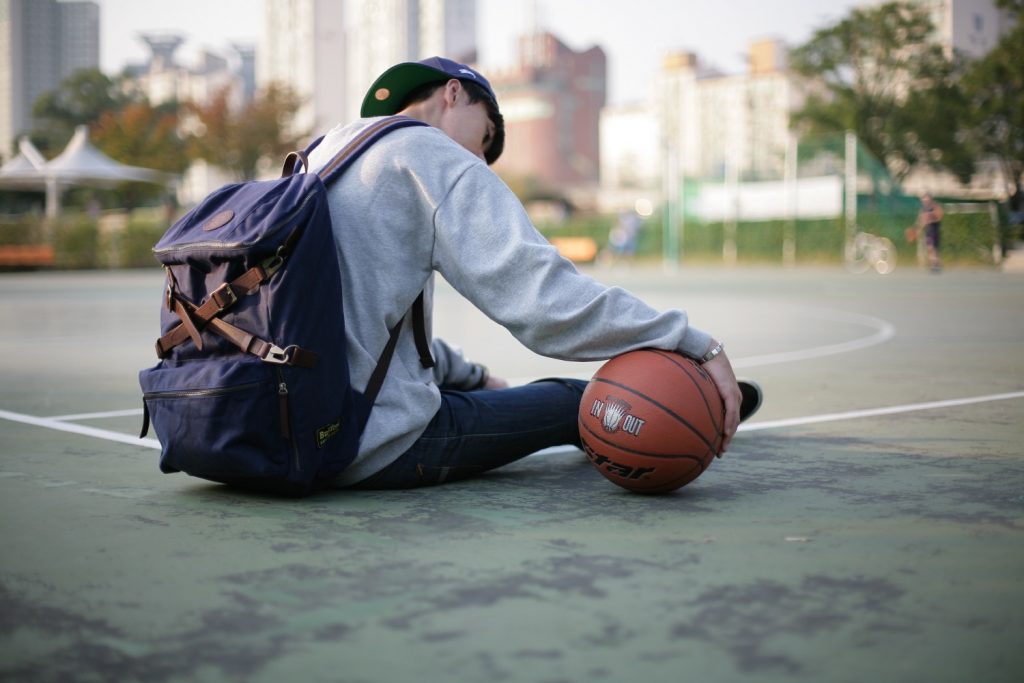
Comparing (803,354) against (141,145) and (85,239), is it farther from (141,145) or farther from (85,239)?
(141,145)

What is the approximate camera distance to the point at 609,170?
490 ft

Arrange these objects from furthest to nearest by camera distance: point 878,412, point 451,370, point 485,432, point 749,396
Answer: point 878,412, point 451,370, point 749,396, point 485,432

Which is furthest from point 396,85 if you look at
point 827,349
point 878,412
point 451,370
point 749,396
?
point 827,349

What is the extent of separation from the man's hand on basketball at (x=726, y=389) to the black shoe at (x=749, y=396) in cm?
72

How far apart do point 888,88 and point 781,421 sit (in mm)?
53723

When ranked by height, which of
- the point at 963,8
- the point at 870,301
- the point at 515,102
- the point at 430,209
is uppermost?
the point at 515,102

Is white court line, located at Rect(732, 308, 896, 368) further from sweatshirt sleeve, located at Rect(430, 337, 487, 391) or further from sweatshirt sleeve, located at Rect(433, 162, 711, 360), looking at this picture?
sweatshirt sleeve, located at Rect(433, 162, 711, 360)

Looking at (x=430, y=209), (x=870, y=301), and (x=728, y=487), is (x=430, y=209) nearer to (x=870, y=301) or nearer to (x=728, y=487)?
(x=728, y=487)

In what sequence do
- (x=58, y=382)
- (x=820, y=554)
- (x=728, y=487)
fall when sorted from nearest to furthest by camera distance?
(x=820, y=554)
(x=728, y=487)
(x=58, y=382)

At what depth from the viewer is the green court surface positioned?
2082 millimetres

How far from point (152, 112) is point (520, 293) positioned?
6257 centimetres

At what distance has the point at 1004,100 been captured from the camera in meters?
37.9

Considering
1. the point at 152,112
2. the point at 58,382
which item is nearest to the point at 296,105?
the point at 152,112

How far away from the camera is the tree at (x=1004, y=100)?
3459cm
